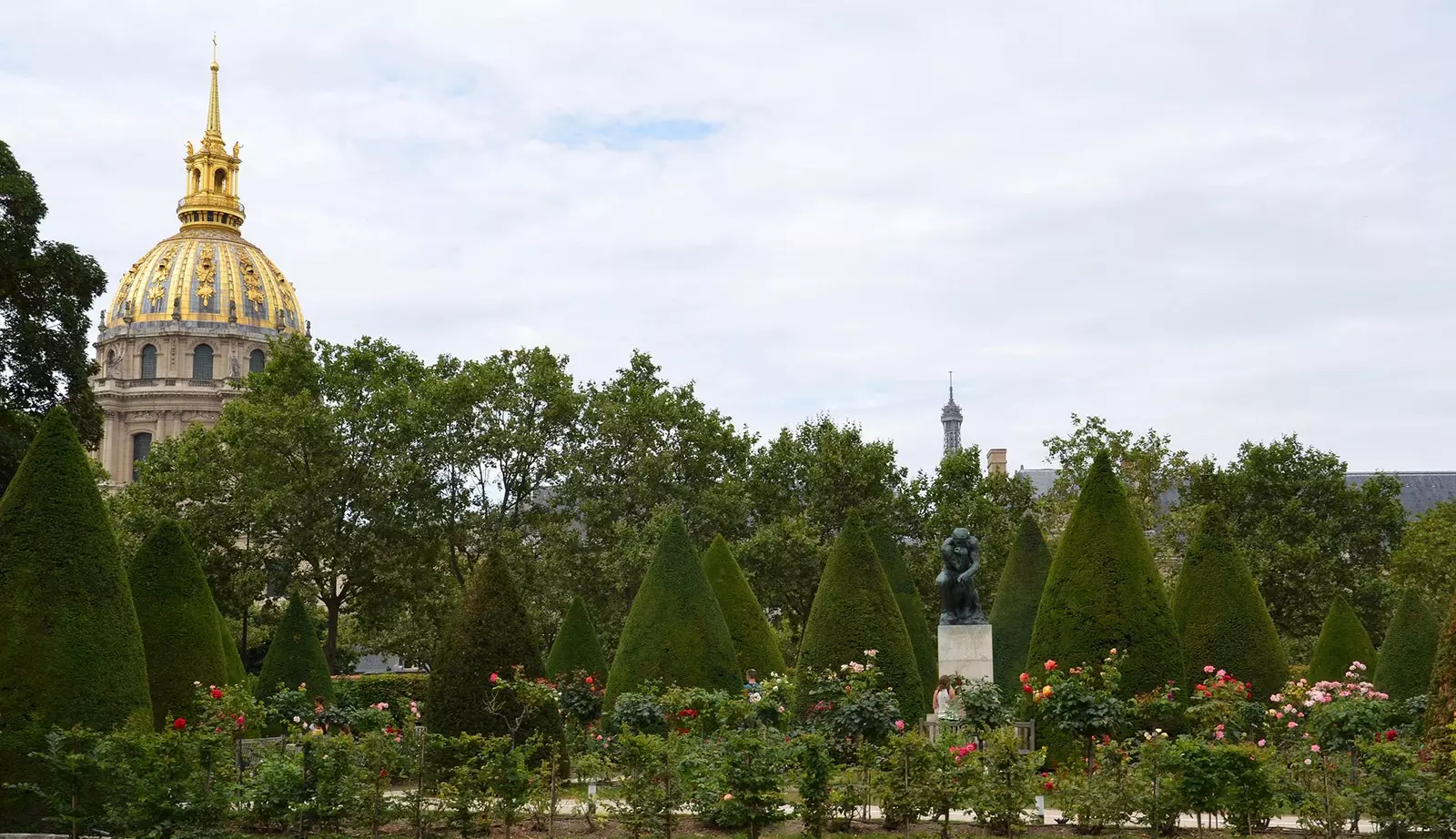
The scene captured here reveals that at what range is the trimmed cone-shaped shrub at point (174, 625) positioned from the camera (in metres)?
19.9

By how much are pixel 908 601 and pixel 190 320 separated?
361 feet

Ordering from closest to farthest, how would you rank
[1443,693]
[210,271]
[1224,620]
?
1. [1443,693]
2. [1224,620]
3. [210,271]

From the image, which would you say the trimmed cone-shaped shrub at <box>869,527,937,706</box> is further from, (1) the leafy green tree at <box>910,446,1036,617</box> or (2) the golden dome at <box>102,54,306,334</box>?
(2) the golden dome at <box>102,54,306,334</box>

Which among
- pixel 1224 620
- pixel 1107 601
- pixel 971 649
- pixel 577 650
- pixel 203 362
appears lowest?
pixel 577 650

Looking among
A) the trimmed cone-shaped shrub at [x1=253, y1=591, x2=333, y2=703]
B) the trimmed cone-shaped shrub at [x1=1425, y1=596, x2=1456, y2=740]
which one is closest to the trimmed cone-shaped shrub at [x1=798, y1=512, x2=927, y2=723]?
the trimmed cone-shaped shrub at [x1=1425, y1=596, x2=1456, y2=740]

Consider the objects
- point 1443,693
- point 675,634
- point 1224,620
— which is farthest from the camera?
point 1224,620

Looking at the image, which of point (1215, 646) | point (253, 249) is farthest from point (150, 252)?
point (1215, 646)

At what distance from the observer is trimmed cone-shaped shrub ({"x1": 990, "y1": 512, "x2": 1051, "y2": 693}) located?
30.8m

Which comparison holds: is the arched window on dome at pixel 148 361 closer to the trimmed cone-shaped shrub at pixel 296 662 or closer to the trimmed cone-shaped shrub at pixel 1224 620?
the trimmed cone-shaped shrub at pixel 296 662

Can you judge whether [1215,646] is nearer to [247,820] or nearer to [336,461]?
[247,820]

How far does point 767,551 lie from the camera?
43906 millimetres

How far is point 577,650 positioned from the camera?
28469mm

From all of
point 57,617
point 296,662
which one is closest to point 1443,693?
point 57,617

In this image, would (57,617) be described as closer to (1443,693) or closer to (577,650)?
(577,650)
